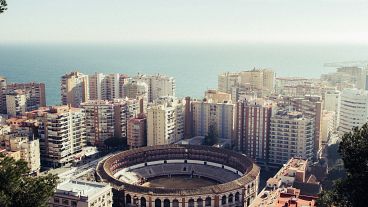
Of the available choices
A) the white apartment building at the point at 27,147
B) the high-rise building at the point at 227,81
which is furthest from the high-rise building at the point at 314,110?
the white apartment building at the point at 27,147

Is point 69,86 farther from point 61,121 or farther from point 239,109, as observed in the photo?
point 239,109

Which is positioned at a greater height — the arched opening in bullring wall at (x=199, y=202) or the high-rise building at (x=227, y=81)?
the high-rise building at (x=227, y=81)

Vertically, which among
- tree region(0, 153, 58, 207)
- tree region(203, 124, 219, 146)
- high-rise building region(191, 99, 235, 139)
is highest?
tree region(0, 153, 58, 207)

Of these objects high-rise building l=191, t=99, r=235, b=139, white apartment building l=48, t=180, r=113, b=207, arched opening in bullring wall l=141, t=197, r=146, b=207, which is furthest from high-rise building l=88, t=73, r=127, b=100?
white apartment building l=48, t=180, r=113, b=207

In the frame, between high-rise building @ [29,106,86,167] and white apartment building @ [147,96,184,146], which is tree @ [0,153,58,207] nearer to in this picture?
high-rise building @ [29,106,86,167]

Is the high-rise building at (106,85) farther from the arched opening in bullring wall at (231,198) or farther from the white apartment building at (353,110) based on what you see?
the arched opening in bullring wall at (231,198)

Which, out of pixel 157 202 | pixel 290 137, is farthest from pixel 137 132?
pixel 157 202
